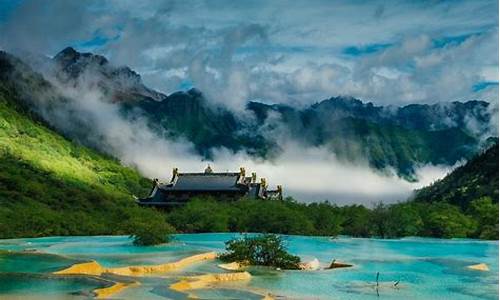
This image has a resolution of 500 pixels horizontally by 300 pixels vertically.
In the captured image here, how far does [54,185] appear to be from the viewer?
2252 centimetres

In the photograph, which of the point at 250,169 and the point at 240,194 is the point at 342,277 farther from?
the point at 250,169

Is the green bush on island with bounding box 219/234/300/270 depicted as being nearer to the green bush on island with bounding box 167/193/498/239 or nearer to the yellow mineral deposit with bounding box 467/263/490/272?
the yellow mineral deposit with bounding box 467/263/490/272

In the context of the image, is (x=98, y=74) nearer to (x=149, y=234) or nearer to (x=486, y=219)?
(x=486, y=219)

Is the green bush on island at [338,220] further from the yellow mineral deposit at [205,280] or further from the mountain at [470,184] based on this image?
the yellow mineral deposit at [205,280]

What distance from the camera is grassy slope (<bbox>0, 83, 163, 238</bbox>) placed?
16562 mm

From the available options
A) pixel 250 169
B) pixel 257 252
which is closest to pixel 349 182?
pixel 250 169

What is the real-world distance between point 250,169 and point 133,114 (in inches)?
342

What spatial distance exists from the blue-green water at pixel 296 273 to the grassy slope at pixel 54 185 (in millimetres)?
1957

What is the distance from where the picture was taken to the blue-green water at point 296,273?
7613mm

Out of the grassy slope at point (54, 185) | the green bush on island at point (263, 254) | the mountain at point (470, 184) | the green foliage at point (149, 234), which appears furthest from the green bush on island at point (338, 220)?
the green bush on island at point (263, 254)

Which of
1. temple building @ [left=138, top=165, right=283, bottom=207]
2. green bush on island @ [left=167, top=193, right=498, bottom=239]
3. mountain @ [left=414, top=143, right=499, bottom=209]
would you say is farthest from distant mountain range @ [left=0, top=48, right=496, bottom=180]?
green bush on island @ [left=167, top=193, right=498, bottom=239]

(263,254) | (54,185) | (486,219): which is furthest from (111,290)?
(54,185)

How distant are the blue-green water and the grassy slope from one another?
1957 millimetres

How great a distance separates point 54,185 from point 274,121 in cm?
3210
